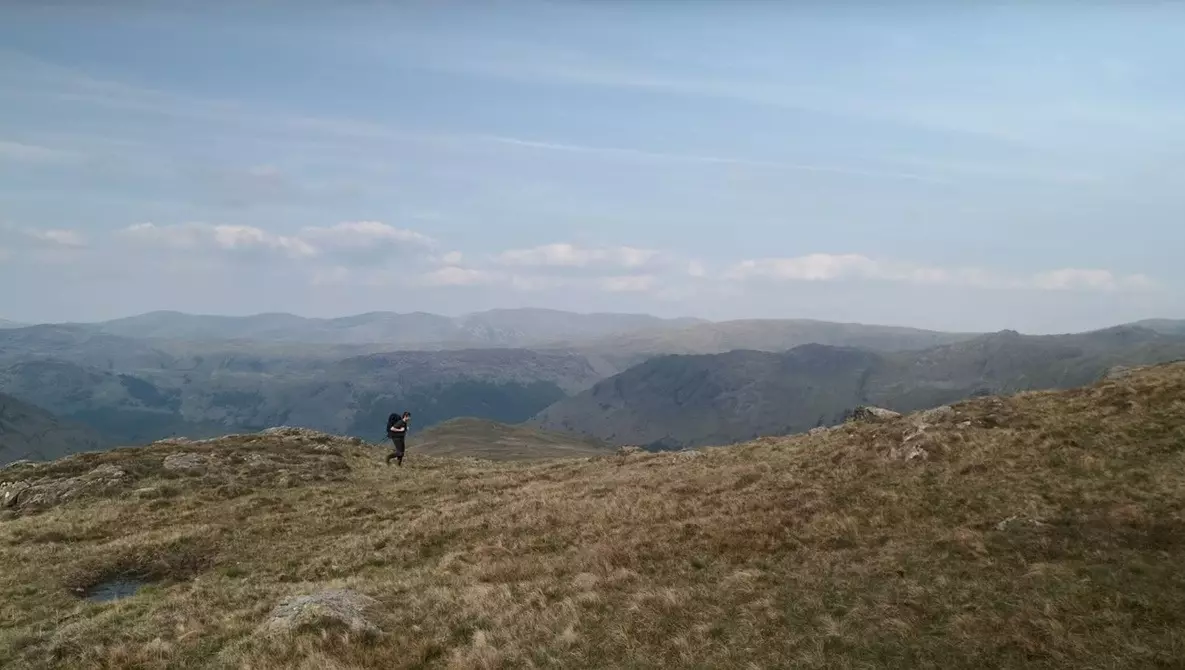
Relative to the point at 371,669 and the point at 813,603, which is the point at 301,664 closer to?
the point at 371,669

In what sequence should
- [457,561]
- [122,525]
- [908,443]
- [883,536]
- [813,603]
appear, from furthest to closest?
[122,525] < [908,443] < [457,561] < [883,536] < [813,603]

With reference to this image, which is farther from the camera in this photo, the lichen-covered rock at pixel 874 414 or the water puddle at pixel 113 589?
the lichen-covered rock at pixel 874 414

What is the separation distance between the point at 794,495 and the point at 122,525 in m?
31.2

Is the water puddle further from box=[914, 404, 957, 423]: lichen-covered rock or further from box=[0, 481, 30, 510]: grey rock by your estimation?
box=[914, 404, 957, 423]: lichen-covered rock

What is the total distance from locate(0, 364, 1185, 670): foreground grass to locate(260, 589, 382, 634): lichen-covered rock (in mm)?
550

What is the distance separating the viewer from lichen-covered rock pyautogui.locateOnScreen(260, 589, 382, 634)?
1581 centimetres

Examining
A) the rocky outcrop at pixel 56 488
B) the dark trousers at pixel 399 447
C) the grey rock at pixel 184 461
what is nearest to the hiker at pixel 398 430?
the dark trousers at pixel 399 447

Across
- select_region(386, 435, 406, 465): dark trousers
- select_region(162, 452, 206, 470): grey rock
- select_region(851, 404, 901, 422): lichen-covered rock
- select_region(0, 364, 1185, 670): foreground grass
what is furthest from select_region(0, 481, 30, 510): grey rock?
select_region(851, 404, 901, 422): lichen-covered rock

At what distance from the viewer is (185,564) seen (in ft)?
80.6

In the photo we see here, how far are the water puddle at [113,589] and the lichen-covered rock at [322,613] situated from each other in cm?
795

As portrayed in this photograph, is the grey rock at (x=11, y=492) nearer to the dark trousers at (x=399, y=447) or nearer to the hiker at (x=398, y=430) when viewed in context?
the hiker at (x=398, y=430)

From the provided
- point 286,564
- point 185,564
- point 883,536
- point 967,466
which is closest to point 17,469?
point 185,564

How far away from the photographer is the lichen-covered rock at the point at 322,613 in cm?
1581

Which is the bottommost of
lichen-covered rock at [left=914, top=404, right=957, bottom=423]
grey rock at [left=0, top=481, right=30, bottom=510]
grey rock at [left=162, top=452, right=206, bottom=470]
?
grey rock at [left=0, top=481, right=30, bottom=510]
